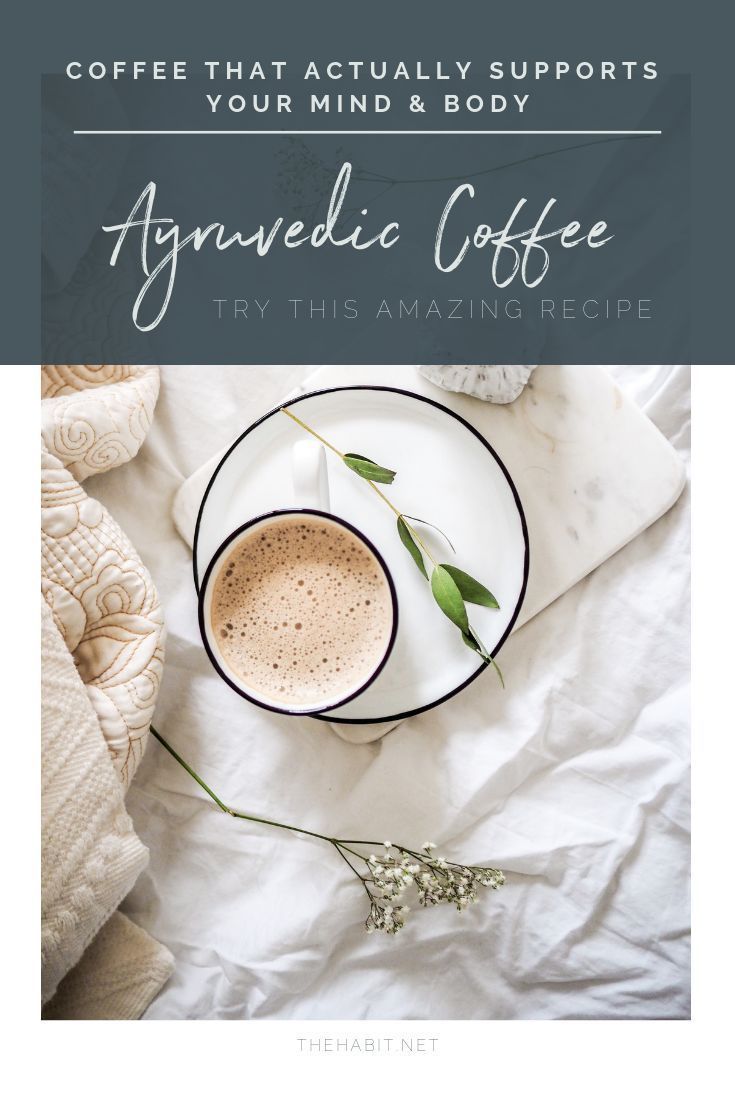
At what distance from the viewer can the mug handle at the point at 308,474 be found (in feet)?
2.41

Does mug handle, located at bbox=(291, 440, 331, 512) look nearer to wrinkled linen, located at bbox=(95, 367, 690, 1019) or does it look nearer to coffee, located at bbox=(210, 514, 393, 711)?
coffee, located at bbox=(210, 514, 393, 711)

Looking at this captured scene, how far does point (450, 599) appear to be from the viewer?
778 millimetres

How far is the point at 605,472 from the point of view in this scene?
859 mm

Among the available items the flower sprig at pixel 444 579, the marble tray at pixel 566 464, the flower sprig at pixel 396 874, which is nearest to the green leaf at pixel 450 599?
the flower sprig at pixel 444 579

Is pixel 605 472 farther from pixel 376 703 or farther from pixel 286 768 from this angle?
pixel 286 768

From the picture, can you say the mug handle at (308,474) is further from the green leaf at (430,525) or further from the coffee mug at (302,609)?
the green leaf at (430,525)

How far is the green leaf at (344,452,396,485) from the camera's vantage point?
791 mm

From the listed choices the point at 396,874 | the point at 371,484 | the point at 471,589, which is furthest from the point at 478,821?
the point at 371,484

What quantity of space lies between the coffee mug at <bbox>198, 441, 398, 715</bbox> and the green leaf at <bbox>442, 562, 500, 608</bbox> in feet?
0.28

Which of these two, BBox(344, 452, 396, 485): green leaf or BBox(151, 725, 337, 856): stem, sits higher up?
BBox(344, 452, 396, 485): green leaf

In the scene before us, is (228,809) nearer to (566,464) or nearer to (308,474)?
(308,474)

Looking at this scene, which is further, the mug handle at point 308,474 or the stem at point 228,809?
the stem at point 228,809
